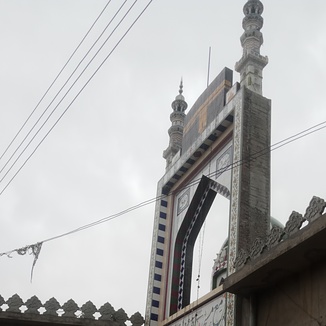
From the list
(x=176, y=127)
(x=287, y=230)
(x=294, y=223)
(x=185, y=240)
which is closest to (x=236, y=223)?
Result: (x=287, y=230)

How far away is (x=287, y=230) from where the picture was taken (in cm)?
872

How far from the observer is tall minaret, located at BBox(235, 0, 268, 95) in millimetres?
A: 13484

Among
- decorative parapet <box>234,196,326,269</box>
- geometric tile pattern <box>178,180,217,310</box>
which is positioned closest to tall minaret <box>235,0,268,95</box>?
geometric tile pattern <box>178,180,217,310</box>

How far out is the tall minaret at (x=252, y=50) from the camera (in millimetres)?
13484

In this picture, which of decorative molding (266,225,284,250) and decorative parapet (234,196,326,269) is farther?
decorative molding (266,225,284,250)

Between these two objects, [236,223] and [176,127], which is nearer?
[236,223]

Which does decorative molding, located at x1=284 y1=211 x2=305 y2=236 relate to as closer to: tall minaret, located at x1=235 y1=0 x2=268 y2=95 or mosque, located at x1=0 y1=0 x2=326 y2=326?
mosque, located at x1=0 y1=0 x2=326 y2=326

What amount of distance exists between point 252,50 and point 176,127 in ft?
12.7

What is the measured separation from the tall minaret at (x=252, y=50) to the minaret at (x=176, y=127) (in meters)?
3.53

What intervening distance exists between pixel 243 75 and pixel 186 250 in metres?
4.25

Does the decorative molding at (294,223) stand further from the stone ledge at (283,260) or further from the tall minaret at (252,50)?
the tall minaret at (252,50)

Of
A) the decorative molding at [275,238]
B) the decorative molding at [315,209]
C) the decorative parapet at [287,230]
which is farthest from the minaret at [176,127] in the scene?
the decorative molding at [315,209]

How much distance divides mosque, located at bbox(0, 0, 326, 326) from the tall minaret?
24mm

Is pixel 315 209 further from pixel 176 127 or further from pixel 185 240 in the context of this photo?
pixel 176 127
